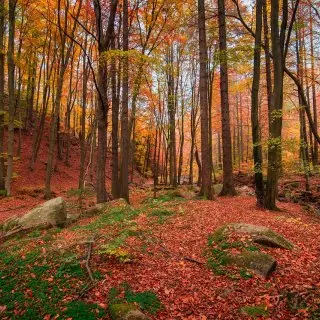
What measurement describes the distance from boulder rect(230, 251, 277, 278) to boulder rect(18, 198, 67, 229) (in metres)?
5.59

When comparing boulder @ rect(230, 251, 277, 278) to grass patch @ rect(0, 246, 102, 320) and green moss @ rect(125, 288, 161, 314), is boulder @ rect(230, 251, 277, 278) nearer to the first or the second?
green moss @ rect(125, 288, 161, 314)

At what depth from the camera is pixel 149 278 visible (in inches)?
191

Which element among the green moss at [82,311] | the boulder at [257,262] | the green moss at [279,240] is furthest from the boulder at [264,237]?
the green moss at [82,311]

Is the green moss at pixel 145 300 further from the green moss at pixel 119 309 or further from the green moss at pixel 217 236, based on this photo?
the green moss at pixel 217 236

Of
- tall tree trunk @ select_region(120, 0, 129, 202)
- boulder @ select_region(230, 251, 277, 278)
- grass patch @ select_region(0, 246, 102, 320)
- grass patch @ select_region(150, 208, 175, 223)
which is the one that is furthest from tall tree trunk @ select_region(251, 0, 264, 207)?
grass patch @ select_region(0, 246, 102, 320)

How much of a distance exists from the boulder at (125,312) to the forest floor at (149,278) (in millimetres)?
154

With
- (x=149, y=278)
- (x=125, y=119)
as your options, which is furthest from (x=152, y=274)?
(x=125, y=119)

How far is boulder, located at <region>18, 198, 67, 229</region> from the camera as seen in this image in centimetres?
798

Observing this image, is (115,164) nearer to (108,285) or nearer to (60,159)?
(108,285)

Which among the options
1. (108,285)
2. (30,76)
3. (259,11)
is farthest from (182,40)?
(108,285)

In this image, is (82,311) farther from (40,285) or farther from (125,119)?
(125,119)

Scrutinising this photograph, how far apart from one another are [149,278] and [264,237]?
2.63 m

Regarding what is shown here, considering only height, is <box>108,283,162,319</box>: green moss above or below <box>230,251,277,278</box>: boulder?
below

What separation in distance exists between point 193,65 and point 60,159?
546 inches
